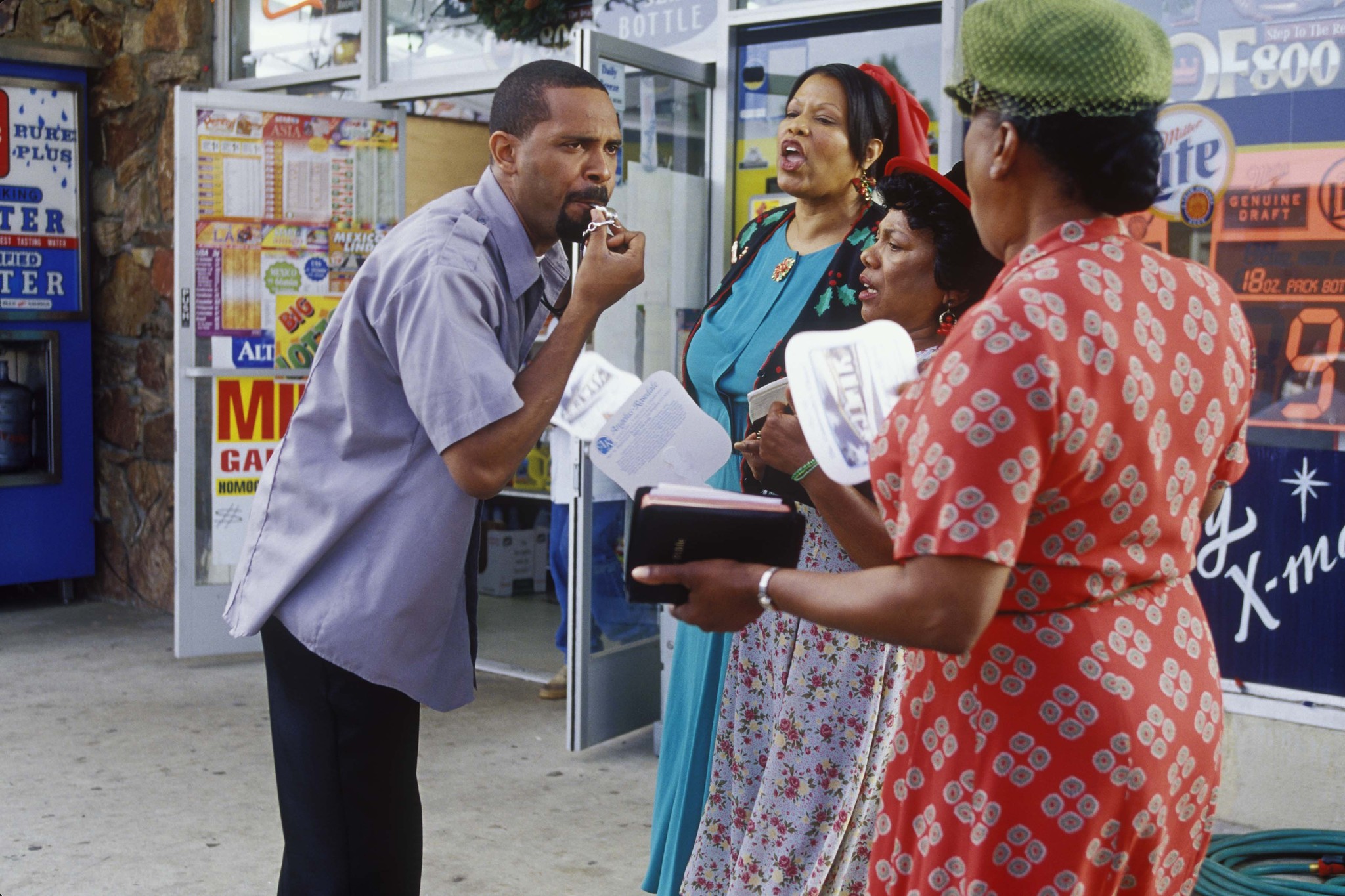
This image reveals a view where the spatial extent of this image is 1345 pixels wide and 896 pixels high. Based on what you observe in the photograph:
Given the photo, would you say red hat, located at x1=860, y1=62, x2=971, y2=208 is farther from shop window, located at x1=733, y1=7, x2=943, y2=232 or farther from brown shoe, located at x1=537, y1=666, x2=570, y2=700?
brown shoe, located at x1=537, y1=666, x2=570, y2=700

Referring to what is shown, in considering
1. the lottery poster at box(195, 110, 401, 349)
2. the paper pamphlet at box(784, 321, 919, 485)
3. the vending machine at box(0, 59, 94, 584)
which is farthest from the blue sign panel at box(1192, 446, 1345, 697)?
the vending machine at box(0, 59, 94, 584)

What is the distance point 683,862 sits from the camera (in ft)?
9.36

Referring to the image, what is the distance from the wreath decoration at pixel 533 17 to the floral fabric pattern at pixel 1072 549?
4.48 meters

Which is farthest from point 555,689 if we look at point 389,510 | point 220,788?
point 389,510

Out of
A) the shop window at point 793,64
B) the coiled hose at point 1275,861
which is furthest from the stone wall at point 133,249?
the coiled hose at point 1275,861

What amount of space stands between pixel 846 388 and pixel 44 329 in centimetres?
587

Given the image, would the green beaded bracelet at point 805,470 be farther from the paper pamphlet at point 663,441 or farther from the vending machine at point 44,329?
the vending machine at point 44,329

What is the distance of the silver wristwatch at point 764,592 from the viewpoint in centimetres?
135

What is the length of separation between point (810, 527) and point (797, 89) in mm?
1045

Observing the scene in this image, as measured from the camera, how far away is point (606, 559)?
444 centimetres

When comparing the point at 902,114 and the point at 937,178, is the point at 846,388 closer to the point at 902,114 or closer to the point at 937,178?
the point at 937,178

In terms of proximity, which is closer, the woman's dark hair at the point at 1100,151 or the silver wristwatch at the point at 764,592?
the woman's dark hair at the point at 1100,151

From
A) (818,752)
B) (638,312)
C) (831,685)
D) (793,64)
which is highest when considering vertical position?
(793,64)

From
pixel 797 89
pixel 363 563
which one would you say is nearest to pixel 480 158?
pixel 797 89
